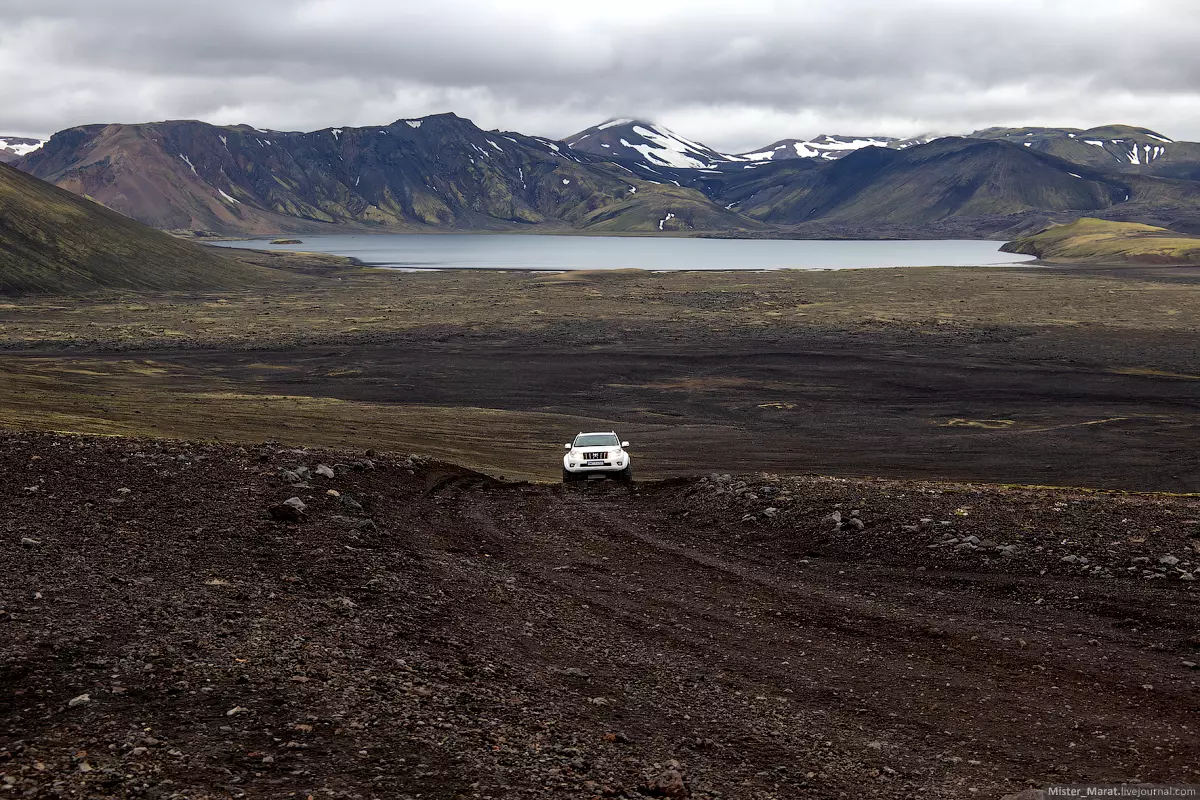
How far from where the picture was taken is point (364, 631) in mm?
12117

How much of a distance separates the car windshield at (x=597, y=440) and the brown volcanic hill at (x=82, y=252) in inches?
4529

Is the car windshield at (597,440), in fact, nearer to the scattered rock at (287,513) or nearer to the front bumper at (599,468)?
the front bumper at (599,468)

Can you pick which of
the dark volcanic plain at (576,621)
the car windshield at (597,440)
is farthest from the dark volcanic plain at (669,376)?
the car windshield at (597,440)

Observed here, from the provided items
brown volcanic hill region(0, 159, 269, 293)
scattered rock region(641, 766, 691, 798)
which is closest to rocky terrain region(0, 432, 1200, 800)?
scattered rock region(641, 766, 691, 798)

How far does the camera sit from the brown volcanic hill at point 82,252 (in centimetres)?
12825

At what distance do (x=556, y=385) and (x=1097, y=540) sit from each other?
44.0 meters

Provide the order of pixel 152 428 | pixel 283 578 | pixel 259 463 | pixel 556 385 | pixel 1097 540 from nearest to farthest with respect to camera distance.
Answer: pixel 283 578 < pixel 1097 540 < pixel 259 463 < pixel 152 428 < pixel 556 385

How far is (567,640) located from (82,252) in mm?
146259

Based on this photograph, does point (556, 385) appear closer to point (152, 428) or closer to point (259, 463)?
point (152, 428)

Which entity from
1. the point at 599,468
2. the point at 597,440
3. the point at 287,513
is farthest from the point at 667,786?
the point at 597,440

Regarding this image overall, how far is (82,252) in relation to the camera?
13888cm

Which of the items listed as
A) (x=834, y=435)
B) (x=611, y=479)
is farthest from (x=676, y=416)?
(x=611, y=479)

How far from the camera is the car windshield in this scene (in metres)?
27.5

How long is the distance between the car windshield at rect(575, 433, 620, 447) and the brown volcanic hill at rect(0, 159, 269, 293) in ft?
377
